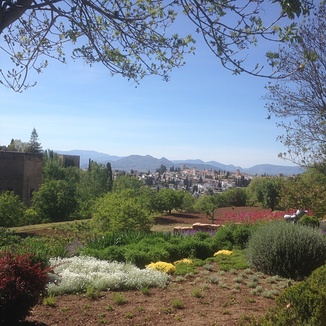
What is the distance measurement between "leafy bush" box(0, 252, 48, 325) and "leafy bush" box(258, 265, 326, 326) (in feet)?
8.80

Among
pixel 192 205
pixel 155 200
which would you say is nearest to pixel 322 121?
pixel 155 200

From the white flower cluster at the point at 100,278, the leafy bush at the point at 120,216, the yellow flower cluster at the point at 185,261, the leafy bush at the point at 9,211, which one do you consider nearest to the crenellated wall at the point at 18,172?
the leafy bush at the point at 9,211

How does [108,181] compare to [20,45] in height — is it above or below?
below

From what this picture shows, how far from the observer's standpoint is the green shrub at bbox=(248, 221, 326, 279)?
8.55 metres

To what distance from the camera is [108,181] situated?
112ft

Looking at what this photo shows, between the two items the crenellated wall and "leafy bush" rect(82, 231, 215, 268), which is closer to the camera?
"leafy bush" rect(82, 231, 215, 268)

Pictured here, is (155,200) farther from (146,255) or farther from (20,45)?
(20,45)

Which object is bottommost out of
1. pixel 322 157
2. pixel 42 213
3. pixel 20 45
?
pixel 42 213

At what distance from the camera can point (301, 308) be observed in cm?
399

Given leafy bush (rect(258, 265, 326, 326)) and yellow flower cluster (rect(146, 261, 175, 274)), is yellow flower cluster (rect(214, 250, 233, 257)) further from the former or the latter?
leafy bush (rect(258, 265, 326, 326))

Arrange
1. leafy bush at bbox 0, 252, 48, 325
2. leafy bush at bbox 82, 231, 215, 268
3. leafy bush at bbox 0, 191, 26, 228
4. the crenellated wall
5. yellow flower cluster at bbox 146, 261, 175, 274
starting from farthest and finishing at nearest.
→ the crenellated wall < leafy bush at bbox 0, 191, 26, 228 < leafy bush at bbox 82, 231, 215, 268 < yellow flower cluster at bbox 146, 261, 175, 274 < leafy bush at bbox 0, 252, 48, 325

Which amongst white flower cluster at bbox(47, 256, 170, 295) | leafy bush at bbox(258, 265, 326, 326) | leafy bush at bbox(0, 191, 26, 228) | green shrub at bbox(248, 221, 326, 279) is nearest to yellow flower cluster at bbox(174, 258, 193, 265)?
green shrub at bbox(248, 221, 326, 279)

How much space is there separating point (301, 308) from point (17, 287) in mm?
3031

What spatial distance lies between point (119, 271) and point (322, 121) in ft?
23.7
